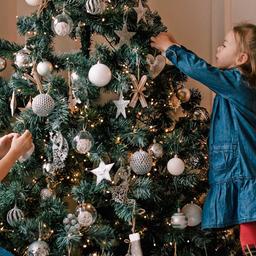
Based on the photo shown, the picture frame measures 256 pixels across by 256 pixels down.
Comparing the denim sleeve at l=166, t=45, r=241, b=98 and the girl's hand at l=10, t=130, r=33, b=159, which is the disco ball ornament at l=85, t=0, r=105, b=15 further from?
the girl's hand at l=10, t=130, r=33, b=159

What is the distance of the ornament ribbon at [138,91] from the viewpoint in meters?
1.53

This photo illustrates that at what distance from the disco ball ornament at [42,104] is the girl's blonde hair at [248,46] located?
0.65 m

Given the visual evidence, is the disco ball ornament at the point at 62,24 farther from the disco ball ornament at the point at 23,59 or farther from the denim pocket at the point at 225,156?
the denim pocket at the point at 225,156

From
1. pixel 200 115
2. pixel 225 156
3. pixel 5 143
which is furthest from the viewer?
pixel 200 115

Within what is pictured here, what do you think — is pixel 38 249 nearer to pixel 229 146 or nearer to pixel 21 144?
pixel 21 144

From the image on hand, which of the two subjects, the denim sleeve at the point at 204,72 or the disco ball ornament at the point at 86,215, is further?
the denim sleeve at the point at 204,72

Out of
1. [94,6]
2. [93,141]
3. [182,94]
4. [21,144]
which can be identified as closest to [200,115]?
[182,94]

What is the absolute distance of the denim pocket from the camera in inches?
63.2

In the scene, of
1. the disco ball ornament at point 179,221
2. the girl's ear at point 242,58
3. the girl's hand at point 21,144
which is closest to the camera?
the girl's hand at point 21,144

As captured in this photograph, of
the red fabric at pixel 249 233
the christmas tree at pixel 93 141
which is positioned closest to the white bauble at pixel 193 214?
the christmas tree at pixel 93 141

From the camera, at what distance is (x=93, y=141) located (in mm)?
1480

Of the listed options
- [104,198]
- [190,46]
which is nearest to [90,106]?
[104,198]

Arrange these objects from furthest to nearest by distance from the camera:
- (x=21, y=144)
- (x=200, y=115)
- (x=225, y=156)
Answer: (x=200, y=115)
(x=225, y=156)
(x=21, y=144)

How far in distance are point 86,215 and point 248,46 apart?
0.79m
